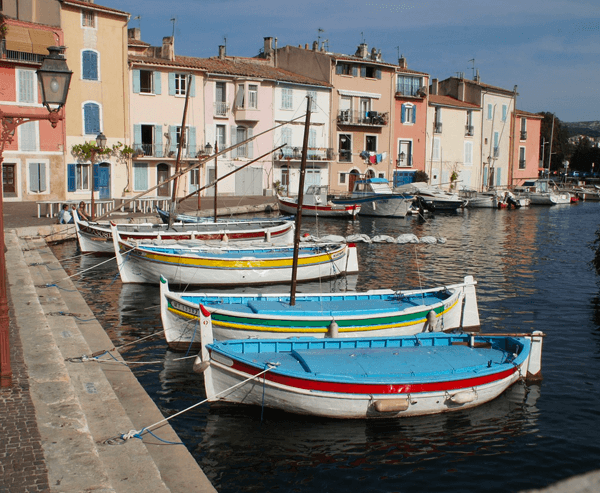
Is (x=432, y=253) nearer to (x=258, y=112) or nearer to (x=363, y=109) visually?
(x=258, y=112)

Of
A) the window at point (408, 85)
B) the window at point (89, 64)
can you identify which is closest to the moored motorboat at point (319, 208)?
the window at point (89, 64)

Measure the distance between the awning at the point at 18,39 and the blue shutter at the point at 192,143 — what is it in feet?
41.5

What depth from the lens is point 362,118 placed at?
5844 cm

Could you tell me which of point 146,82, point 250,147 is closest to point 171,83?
point 146,82

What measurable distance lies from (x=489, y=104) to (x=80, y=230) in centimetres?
5487

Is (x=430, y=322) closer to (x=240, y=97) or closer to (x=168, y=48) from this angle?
(x=168, y=48)

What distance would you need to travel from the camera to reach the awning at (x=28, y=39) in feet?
123

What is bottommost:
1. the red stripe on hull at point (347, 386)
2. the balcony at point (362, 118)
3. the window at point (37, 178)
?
the red stripe on hull at point (347, 386)

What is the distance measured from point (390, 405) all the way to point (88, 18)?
3791 centimetres

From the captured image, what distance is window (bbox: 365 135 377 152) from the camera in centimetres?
5964

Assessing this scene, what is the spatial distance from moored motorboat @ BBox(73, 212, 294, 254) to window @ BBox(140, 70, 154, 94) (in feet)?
65.1

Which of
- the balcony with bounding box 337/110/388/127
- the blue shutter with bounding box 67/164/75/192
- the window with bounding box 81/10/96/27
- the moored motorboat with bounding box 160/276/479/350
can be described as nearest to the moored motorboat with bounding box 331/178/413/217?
the balcony with bounding box 337/110/388/127

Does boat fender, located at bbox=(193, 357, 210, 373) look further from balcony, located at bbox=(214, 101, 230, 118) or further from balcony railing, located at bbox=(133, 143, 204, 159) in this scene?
balcony, located at bbox=(214, 101, 230, 118)

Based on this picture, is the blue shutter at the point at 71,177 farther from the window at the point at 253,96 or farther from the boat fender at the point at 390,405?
the boat fender at the point at 390,405
